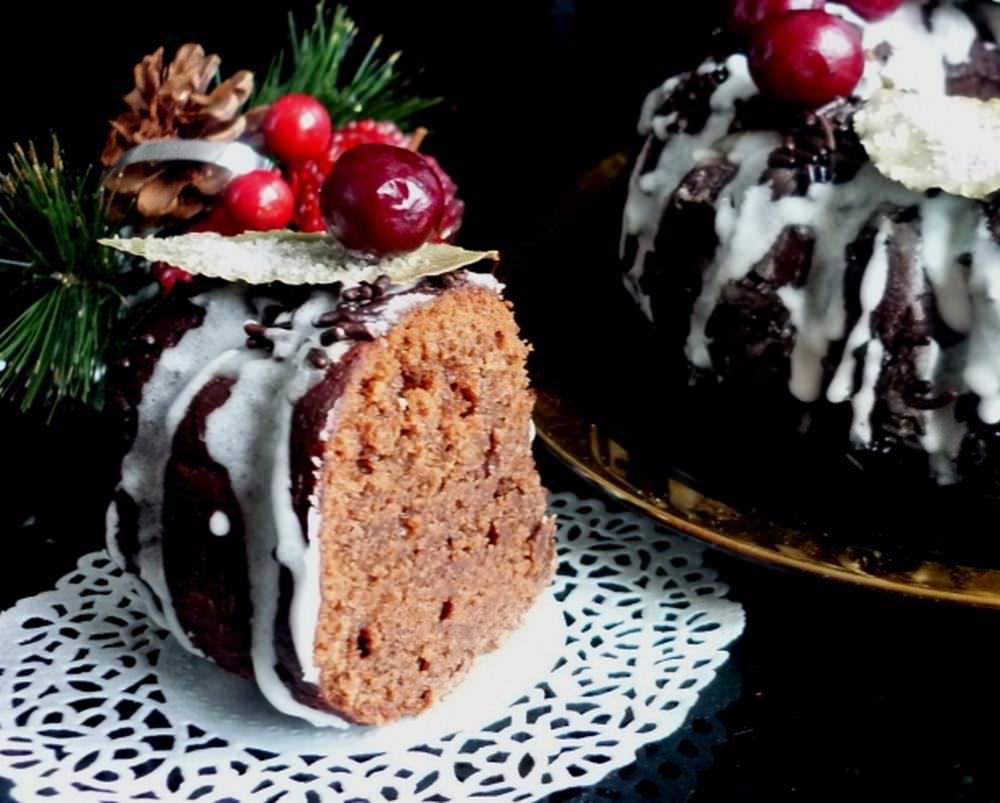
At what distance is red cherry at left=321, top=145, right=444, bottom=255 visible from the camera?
1.39m

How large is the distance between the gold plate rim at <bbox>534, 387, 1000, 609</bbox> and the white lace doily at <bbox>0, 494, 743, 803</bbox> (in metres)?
0.11

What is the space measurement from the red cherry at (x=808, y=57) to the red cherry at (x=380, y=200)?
1.56 ft

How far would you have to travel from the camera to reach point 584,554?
1730 mm

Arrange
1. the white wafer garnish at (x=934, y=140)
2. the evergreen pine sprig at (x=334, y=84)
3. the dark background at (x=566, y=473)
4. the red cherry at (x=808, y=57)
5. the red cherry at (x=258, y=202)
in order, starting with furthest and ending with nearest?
the evergreen pine sprig at (x=334, y=84), the red cherry at (x=258, y=202), the red cherry at (x=808, y=57), the white wafer garnish at (x=934, y=140), the dark background at (x=566, y=473)

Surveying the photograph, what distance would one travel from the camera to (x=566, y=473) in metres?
1.93

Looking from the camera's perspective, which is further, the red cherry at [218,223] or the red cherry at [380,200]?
the red cherry at [218,223]

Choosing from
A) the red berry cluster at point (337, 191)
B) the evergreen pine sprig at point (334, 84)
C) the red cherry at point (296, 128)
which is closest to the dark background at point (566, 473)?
the evergreen pine sprig at point (334, 84)

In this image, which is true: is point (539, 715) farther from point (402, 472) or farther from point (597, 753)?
point (402, 472)

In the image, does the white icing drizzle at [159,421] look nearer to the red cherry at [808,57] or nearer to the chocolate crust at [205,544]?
the chocolate crust at [205,544]

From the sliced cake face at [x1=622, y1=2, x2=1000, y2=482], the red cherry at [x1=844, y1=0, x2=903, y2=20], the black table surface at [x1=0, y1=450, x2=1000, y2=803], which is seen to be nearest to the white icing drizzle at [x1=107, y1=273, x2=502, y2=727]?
the black table surface at [x1=0, y1=450, x2=1000, y2=803]

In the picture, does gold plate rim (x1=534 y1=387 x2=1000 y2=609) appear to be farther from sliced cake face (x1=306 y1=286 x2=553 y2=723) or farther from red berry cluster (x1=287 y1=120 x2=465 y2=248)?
red berry cluster (x1=287 y1=120 x2=465 y2=248)

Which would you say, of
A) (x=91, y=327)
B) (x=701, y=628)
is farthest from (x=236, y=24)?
(x=701, y=628)

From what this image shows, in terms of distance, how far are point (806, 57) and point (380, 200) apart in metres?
0.56

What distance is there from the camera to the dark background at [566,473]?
1.43 m
